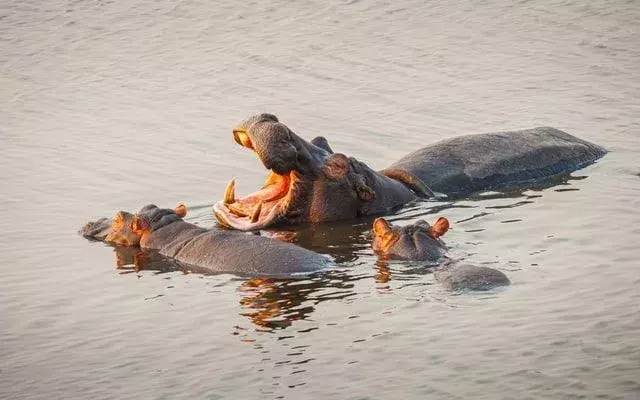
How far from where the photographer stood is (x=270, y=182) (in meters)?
12.7

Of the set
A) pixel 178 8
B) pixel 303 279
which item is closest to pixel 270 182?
pixel 303 279

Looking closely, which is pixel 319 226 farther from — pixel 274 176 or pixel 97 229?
pixel 97 229

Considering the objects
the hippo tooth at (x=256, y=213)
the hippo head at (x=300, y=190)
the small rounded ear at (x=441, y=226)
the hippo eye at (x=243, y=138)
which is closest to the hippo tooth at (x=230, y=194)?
the hippo head at (x=300, y=190)

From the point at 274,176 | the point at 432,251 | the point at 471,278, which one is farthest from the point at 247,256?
the point at 274,176

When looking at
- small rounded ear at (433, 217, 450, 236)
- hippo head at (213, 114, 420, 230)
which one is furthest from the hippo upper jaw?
small rounded ear at (433, 217, 450, 236)

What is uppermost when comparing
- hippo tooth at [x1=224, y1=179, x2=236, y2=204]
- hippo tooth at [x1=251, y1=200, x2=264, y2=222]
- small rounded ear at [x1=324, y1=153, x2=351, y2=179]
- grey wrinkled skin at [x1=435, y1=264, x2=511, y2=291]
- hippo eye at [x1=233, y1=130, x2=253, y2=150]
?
hippo eye at [x1=233, y1=130, x2=253, y2=150]

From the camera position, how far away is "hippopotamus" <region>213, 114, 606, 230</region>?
12078 mm

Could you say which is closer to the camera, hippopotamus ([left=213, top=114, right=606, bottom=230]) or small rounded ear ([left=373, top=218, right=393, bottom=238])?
small rounded ear ([left=373, top=218, right=393, bottom=238])

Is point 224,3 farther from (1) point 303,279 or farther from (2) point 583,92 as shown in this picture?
(1) point 303,279

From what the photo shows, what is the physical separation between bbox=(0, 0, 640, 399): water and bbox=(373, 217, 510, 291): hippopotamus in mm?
138

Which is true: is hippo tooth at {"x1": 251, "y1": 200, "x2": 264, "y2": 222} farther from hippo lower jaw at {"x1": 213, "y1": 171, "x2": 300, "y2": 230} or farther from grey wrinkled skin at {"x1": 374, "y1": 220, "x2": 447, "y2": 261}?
grey wrinkled skin at {"x1": 374, "y1": 220, "x2": 447, "y2": 261}

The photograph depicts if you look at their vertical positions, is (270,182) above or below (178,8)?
below

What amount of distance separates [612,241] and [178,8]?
1428 cm

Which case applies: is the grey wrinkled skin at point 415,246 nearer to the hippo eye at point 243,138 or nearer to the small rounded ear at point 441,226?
the small rounded ear at point 441,226
